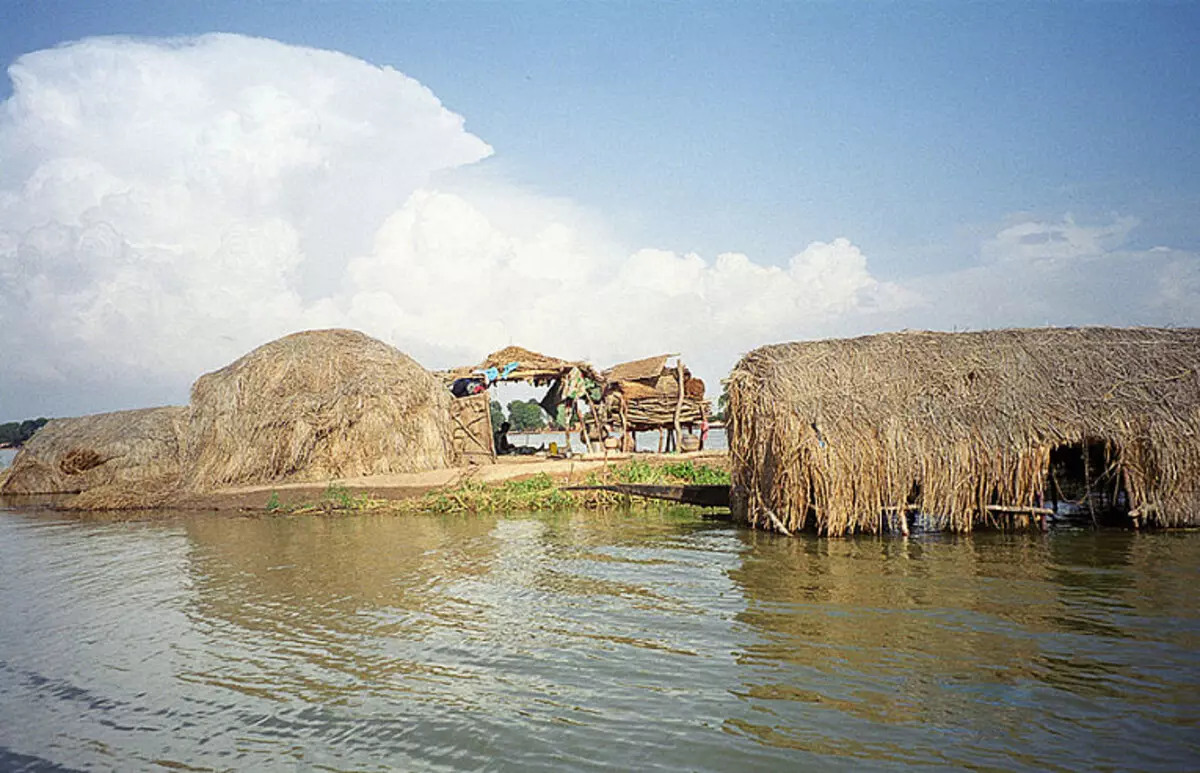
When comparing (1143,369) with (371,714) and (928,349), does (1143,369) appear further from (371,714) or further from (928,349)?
(371,714)

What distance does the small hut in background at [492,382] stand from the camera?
20.5 metres

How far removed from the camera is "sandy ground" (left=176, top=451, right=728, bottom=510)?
15.0m

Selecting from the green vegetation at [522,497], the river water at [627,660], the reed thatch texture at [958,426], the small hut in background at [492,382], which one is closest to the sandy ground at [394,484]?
the green vegetation at [522,497]

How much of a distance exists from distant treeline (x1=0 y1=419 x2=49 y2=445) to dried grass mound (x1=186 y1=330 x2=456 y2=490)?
41.5 metres

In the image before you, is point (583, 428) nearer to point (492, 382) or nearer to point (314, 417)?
point (492, 382)

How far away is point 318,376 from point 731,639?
47.2ft

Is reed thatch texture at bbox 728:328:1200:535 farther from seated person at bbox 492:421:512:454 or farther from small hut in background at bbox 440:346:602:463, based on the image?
seated person at bbox 492:421:512:454

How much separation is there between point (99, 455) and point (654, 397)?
15496mm

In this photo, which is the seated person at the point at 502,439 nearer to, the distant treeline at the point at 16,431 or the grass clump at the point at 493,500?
the grass clump at the point at 493,500

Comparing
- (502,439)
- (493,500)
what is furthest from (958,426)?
(502,439)

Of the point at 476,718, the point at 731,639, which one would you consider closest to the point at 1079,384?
the point at 731,639

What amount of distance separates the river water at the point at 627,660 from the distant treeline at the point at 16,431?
51.7 m

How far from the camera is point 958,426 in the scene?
9.57 meters

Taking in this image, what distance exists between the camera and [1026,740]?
389 cm
